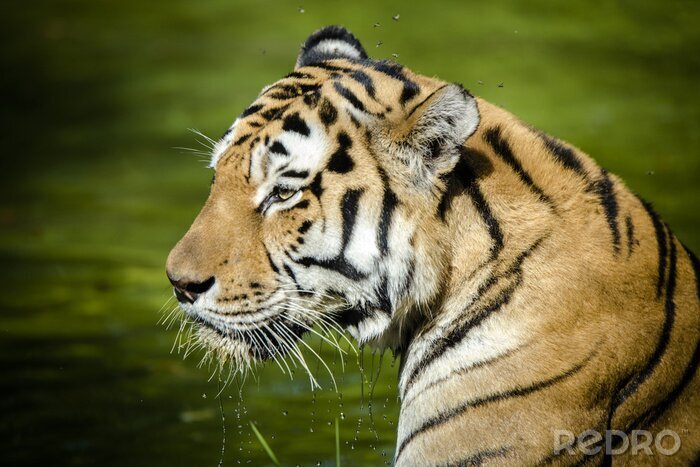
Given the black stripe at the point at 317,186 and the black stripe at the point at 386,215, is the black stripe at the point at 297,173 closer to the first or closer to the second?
the black stripe at the point at 317,186

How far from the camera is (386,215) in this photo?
2.55 metres

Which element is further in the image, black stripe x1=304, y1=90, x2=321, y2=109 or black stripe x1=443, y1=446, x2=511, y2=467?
black stripe x1=304, y1=90, x2=321, y2=109

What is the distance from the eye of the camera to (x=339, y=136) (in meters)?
2.61

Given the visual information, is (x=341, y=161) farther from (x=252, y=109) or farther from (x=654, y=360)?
(x=654, y=360)

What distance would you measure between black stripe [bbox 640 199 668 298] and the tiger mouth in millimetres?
814

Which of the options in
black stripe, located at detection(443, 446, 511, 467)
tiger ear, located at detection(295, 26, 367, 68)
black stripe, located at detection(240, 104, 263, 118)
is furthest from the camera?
tiger ear, located at detection(295, 26, 367, 68)

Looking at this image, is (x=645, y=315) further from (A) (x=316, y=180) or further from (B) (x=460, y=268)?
(A) (x=316, y=180)

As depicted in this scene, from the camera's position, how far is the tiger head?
253 centimetres

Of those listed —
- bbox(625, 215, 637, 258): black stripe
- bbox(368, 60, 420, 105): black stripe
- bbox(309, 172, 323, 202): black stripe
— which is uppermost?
bbox(368, 60, 420, 105): black stripe

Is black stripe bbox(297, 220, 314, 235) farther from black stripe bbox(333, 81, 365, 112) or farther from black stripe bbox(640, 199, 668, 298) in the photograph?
black stripe bbox(640, 199, 668, 298)

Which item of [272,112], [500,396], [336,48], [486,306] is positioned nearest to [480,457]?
[500,396]

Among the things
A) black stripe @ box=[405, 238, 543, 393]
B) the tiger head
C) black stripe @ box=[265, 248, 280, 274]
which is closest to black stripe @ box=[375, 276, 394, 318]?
the tiger head

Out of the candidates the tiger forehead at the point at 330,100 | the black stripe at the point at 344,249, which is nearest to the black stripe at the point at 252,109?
the tiger forehead at the point at 330,100

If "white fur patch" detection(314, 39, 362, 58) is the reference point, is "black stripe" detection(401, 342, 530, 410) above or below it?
below
